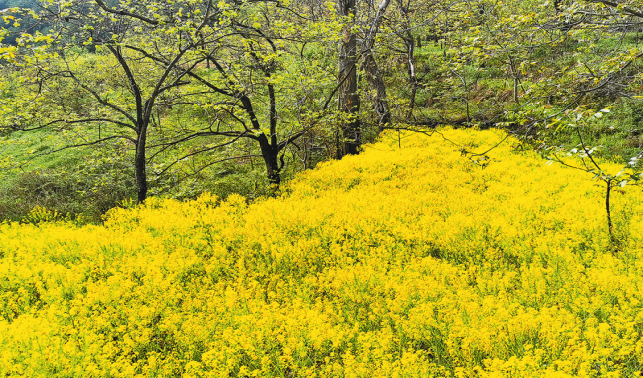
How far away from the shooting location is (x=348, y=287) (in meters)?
4.36

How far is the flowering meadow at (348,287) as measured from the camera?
Answer: 3.10 meters

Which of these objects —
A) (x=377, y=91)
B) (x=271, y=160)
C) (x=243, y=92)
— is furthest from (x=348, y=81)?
(x=243, y=92)

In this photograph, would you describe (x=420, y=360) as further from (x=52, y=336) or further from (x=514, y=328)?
(x=52, y=336)

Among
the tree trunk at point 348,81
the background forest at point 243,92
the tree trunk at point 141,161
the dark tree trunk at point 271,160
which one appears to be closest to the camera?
the background forest at point 243,92

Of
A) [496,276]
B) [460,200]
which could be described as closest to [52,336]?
[496,276]

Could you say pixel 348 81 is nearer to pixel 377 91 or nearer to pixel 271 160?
pixel 377 91

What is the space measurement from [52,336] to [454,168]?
8.28 metres

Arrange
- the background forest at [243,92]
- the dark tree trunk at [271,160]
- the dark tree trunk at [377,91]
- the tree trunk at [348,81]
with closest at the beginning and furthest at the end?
the background forest at [243,92] → the dark tree trunk at [271,160] → the tree trunk at [348,81] → the dark tree trunk at [377,91]

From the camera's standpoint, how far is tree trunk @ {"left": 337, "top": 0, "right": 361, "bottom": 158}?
1017 centimetres

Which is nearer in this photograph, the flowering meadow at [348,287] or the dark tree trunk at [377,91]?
the flowering meadow at [348,287]

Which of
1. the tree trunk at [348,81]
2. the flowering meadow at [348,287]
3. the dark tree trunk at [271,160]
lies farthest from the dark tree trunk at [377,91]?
the flowering meadow at [348,287]

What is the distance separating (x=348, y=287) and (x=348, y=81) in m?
7.83

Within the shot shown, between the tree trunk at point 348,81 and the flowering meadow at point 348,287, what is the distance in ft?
12.4

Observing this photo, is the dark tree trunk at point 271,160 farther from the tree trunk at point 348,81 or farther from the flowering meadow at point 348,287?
the tree trunk at point 348,81
